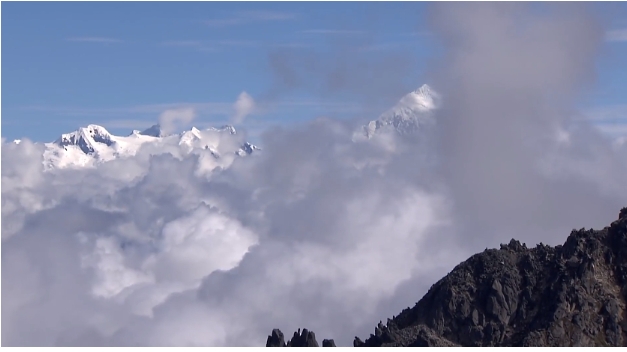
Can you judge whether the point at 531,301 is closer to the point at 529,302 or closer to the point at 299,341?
the point at 529,302

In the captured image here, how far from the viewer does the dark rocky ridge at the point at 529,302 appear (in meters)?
180

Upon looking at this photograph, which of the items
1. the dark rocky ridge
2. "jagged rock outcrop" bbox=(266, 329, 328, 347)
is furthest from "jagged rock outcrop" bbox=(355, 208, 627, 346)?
"jagged rock outcrop" bbox=(266, 329, 328, 347)

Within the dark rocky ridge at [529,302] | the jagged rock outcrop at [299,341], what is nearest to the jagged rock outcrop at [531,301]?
the dark rocky ridge at [529,302]

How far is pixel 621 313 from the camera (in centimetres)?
18388

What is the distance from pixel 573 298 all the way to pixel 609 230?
18.0 m

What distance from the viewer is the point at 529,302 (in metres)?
188

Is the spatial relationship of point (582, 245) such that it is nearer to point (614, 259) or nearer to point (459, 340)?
point (614, 259)

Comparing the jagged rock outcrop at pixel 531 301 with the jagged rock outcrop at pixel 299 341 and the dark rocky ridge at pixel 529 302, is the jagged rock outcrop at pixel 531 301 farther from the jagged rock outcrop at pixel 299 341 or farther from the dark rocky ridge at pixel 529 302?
the jagged rock outcrop at pixel 299 341

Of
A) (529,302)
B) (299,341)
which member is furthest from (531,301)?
(299,341)

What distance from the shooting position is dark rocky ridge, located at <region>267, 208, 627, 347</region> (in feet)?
591

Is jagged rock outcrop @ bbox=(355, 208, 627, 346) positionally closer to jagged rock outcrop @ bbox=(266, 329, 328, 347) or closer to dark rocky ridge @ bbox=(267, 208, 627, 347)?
dark rocky ridge @ bbox=(267, 208, 627, 347)
